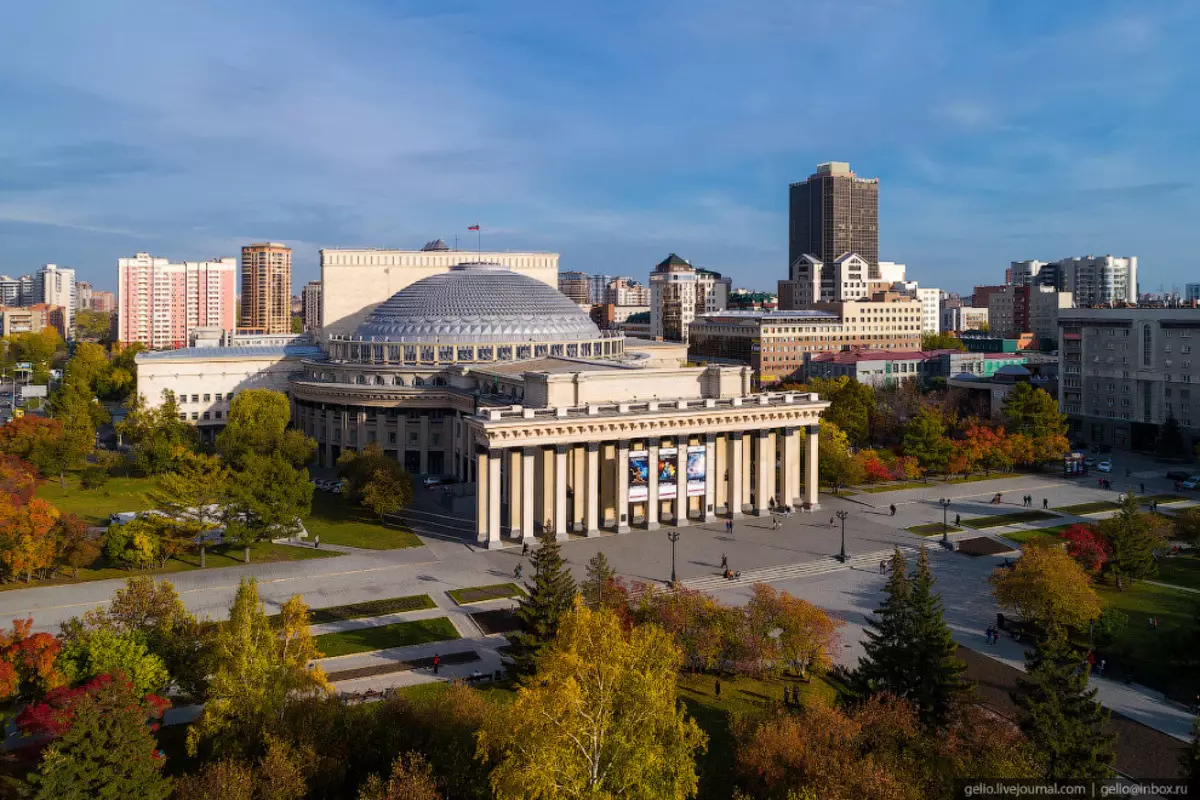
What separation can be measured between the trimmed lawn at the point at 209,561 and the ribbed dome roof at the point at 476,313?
103 ft

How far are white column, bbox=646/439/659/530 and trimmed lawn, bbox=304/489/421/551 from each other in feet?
42.7

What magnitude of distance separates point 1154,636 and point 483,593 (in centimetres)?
2743

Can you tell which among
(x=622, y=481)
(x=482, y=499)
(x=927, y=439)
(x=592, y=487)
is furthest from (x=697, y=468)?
(x=927, y=439)

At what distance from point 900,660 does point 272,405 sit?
176 feet

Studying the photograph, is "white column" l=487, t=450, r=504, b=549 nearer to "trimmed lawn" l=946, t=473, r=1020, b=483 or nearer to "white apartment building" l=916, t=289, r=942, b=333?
"trimmed lawn" l=946, t=473, r=1020, b=483

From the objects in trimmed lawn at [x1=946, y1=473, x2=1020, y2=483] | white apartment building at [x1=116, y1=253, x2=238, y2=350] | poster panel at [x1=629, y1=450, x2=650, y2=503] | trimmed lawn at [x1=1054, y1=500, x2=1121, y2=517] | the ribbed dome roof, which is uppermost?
white apartment building at [x1=116, y1=253, x2=238, y2=350]

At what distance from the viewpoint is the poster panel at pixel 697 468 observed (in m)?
55.0

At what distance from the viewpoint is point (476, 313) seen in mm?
80125

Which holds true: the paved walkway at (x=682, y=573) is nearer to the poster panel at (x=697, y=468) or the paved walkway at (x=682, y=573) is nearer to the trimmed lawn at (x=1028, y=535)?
the trimmed lawn at (x=1028, y=535)

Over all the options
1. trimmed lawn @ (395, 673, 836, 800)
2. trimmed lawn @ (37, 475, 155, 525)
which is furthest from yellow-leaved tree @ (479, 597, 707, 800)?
trimmed lawn @ (37, 475, 155, 525)

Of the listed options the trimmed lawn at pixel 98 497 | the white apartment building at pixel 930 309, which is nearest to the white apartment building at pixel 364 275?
the trimmed lawn at pixel 98 497

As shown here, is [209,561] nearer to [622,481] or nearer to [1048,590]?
[622,481]

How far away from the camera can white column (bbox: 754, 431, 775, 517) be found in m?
57.5

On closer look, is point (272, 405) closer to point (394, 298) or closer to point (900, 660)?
point (394, 298)
